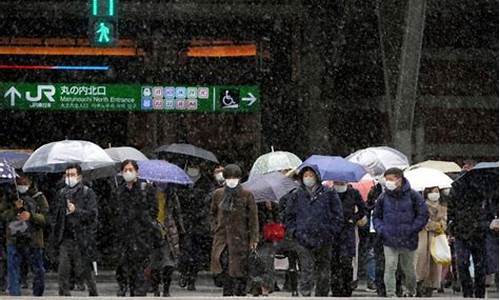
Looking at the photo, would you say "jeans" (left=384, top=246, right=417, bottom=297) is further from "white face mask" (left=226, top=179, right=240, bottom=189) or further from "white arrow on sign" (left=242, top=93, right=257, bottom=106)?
"white arrow on sign" (left=242, top=93, right=257, bottom=106)

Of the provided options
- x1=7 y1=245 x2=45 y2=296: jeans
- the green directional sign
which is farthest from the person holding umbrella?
the green directional sign

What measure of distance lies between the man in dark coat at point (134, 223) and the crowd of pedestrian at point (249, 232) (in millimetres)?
11

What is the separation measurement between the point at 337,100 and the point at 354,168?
9.73m

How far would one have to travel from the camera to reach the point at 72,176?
579 inches

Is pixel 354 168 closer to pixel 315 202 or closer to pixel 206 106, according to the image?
pixel 315 202

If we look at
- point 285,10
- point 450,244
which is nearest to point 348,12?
point 285,10

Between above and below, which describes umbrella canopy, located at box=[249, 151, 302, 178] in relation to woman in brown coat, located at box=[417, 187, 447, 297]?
above

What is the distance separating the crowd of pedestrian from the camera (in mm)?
14539

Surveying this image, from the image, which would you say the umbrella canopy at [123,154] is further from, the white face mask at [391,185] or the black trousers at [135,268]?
the white face mask at [391,185]

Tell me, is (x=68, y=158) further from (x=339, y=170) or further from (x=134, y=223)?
(x=339, y=170)

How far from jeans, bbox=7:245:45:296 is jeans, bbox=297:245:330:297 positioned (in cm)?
315

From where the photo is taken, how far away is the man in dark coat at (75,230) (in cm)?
1448

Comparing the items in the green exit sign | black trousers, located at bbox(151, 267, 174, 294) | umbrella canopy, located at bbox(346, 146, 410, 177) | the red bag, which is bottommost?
black trousers, located at bbox(151, 267, 174, 294)

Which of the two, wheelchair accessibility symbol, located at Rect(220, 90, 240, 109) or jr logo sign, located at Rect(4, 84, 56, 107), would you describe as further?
wheelchair accessibility symbol, located at Rect(220, 90, 240, 109)
